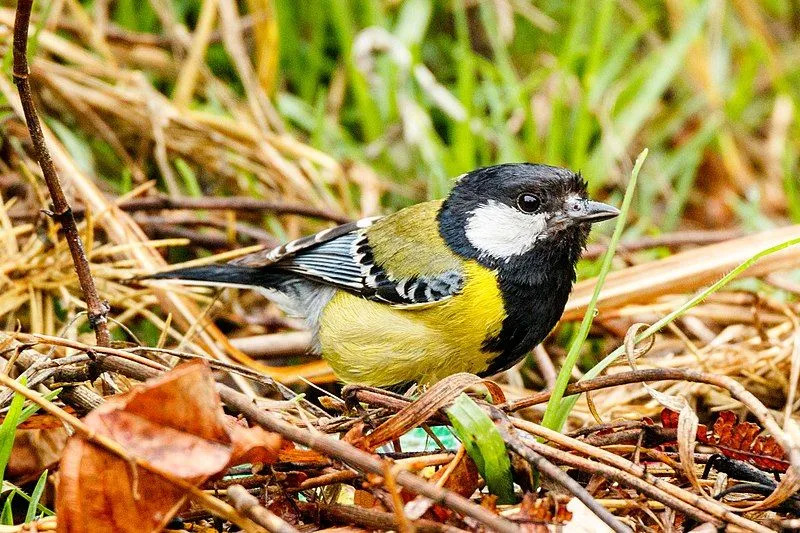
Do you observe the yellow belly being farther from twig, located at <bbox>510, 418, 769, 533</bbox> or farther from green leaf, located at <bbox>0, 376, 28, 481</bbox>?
green leaf, located at <bbox>0, 376, 28, 481</bbox>

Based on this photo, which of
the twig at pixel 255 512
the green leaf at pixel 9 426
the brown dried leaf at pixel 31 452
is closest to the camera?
the twig at pixel 255 512

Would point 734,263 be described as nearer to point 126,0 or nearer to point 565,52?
point 565,52

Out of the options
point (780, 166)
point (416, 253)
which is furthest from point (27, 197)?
point (780, 166)

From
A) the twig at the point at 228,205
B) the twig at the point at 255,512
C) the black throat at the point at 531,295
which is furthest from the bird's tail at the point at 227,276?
the twig at the point at 255,512

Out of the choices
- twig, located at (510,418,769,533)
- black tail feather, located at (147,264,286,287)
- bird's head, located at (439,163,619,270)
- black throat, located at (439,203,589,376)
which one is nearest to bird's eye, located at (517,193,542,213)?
bird's head, located at (439,163,619,270)

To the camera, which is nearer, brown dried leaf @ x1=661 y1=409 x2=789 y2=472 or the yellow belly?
brown dried leaf @ x1=661 y1=409 x2=789 y2=472

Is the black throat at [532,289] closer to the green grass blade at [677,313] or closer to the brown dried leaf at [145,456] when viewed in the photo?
the green grass blade at [677,313]

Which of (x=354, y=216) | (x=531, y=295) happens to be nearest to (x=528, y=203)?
(x=531, y=295)
